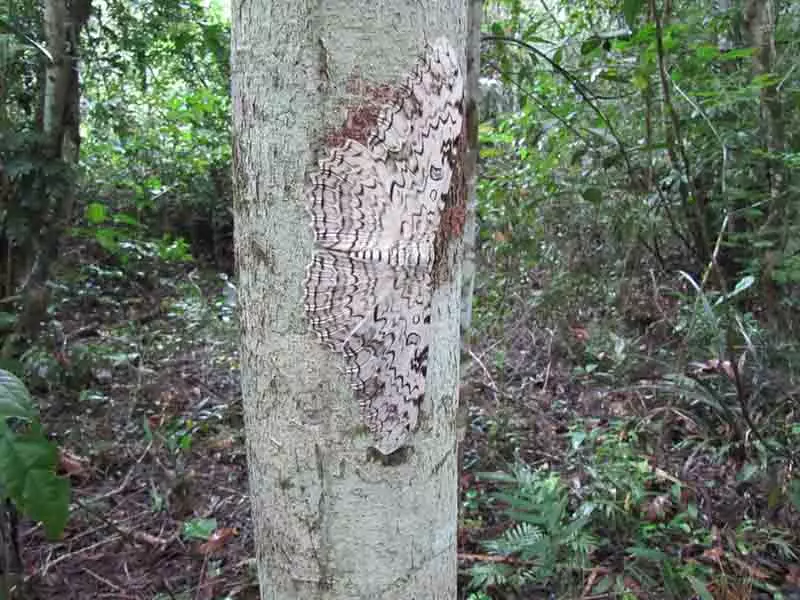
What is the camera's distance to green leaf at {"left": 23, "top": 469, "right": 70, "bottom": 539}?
3.53 feet

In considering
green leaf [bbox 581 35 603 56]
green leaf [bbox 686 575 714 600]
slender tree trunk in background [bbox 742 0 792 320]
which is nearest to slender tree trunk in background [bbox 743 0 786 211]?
slender tree trunk in background [bbox 742 0 792 320]

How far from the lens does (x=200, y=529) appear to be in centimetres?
206

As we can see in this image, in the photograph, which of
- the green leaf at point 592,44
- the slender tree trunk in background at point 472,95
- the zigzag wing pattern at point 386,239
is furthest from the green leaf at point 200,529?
the green leaf at point 592,44

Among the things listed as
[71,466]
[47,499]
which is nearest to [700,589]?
[47,499]

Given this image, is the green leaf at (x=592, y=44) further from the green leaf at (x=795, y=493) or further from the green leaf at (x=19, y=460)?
the green leaf at (x=19, y=460)

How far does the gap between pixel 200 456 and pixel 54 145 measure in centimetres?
134

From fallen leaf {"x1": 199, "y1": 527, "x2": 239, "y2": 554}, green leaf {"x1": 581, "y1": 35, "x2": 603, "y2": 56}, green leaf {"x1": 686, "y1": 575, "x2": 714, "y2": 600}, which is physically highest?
green leaf {"x1": 581, "y1": 35, "x2": 603, "y2": 56}

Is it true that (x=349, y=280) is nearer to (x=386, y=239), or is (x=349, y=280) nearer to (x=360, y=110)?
(x=386, y=239)

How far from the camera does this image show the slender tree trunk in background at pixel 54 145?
8.33ft

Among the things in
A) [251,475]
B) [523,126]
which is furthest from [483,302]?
[251,475]

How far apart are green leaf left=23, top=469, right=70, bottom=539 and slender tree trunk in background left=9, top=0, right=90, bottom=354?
1.59 meters

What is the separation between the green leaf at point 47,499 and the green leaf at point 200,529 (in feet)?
3.17

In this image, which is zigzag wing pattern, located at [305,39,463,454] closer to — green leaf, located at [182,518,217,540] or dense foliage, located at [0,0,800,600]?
dense foliage, located at [0,0,800,600]

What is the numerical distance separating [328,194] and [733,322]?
7.58ft
